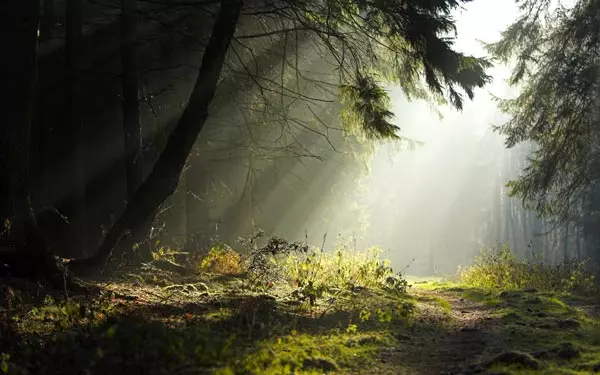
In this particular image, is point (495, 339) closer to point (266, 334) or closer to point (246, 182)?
point (266, 334)

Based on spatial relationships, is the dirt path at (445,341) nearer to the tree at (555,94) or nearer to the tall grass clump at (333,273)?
the tall grass clump at (333,273)

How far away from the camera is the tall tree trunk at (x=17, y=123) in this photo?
5.57 metres

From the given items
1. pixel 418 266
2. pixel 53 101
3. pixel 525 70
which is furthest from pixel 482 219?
pixel 53 101

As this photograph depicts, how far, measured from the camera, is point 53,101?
11141 millimetres

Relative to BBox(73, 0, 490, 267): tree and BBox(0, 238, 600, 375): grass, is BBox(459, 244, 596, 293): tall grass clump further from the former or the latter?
BBox(73, 0, 490, 267): tree

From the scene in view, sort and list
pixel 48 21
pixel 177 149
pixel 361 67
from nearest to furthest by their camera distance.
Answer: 1. pixel 177 149
2. pixel 361 67
3. pixel 48 21

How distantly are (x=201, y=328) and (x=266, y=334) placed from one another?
63 centimetres

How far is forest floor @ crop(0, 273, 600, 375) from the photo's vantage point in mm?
3756

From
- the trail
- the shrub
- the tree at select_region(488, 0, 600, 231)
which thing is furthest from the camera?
the tree at select_region(488, 0, 600, 231)

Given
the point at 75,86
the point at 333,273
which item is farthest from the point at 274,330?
the point at 75,86

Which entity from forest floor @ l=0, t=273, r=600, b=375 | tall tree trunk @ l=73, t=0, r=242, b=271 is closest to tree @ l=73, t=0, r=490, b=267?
tall tree trunk @ l=73, t=0, r=242, b=271

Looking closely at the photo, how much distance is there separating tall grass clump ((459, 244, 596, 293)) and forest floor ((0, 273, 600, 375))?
464 cm

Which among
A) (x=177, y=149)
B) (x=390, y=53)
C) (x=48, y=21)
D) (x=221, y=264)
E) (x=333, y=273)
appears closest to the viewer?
(x=177, y=149)

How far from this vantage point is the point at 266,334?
492 centimetres
